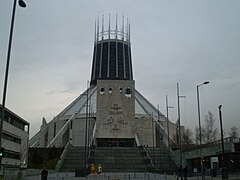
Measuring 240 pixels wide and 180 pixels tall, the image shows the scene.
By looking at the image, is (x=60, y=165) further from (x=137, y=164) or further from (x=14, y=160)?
(x=14, y=160)

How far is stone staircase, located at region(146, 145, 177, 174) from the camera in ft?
143

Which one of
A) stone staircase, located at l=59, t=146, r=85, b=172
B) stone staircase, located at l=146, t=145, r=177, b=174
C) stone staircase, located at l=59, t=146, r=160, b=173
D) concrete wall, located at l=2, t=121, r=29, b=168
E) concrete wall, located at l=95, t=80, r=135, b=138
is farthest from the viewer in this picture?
concrete wall, located at l=95, t=80, r=135, b=138

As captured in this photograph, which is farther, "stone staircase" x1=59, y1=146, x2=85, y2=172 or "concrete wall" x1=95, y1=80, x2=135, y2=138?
"concrete wall" x1=95, y1=80, x2=135, y2=138

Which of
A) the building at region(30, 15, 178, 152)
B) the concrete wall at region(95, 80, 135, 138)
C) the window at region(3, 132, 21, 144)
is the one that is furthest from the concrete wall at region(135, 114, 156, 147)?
the window at region(3, 132, 21, 144)

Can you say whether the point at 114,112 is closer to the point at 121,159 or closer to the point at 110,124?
the point at 110,124

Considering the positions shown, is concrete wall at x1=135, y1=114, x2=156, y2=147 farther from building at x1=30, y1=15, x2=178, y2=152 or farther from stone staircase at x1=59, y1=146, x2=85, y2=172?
stone staircase at x1=59, y1=146, x2=85, y2=172

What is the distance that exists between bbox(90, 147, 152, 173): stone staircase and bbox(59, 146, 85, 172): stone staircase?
1741mm

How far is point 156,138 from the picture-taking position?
7381cm

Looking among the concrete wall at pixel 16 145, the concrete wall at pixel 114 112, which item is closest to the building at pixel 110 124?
the concrete wall at pixel 114 112

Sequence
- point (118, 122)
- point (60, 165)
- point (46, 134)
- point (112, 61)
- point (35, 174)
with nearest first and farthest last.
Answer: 1. point (35, 174)
2. point (60, 165)
3. point (118, 122)
4. point (46, 134)
5. point (112, 61)

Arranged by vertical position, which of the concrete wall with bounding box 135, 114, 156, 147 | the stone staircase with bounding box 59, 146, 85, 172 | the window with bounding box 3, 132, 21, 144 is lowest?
the stone staircase with bounding box 59, 146, 85, 172

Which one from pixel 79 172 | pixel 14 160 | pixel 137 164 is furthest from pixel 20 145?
pixel 79 172

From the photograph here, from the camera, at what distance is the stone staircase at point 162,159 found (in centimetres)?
4350

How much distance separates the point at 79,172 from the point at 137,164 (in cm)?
1391
